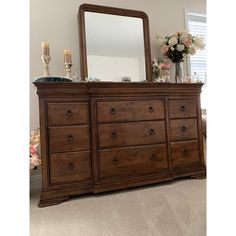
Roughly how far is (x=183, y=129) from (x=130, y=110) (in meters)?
0.65

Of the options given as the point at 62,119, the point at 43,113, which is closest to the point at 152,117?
the point at 62,119

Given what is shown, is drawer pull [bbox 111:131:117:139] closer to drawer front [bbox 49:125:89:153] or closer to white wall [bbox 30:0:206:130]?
drawer front [bbox 49:125:89:153]

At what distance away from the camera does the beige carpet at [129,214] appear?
3.82 ft

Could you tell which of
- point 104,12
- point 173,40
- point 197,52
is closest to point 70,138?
point 104,12

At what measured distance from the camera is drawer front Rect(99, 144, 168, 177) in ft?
5.72

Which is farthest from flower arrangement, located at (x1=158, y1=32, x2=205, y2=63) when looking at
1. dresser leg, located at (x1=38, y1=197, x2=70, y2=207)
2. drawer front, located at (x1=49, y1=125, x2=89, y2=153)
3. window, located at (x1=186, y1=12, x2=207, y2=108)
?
dresser leg, located at (x1=38, y1=197, x2=70, y2=207)

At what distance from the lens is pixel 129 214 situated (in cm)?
136

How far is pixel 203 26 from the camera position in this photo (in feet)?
9.73

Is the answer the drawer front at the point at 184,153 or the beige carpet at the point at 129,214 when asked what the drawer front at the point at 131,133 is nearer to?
the drawer front at the point at 184,153

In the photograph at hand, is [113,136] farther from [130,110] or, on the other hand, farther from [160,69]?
[160,69]

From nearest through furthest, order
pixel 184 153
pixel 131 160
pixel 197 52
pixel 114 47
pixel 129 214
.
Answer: pixel 129 214
pixel 131 160
pixel 184 153
pixel 114 47
pixel 197 52

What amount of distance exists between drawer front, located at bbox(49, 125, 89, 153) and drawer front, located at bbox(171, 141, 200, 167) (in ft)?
2.99
